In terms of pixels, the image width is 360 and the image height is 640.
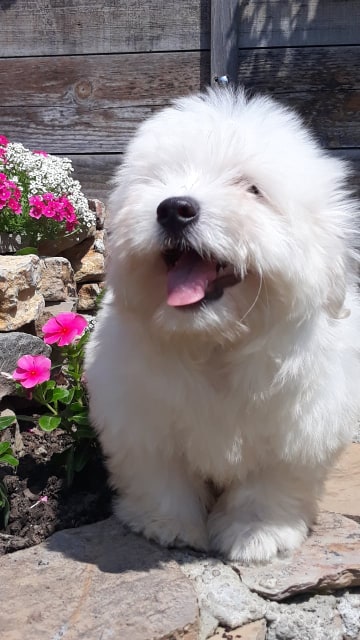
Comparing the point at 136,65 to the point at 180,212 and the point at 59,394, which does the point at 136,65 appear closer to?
the point at 59,394

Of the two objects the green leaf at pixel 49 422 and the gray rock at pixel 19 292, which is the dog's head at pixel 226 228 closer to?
the green leaf at pixel 49 422

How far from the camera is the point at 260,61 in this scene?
4352 mm

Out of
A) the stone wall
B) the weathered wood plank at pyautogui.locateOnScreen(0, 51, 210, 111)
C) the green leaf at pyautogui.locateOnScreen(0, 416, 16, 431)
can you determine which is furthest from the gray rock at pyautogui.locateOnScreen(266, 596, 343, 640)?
the weathered wood plank at pyautogui.locateOnScreen(0, 51, 210, 111)

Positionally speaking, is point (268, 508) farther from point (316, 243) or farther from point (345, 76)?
point (345, 76)

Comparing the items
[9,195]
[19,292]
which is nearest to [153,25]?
[9,195]

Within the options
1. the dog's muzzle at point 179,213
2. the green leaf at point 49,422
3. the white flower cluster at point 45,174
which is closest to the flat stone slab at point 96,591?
the green leaf at point 49,422

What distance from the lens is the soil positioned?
8.70 ft

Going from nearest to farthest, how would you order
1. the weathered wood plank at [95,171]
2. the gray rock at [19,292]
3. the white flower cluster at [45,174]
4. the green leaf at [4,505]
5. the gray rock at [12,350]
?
the green leaf at [4,505]
the gray rock at [12,350]
the gray rock at [19,292]
the white flower cluster at [45,174]
the weathered wood plank at [95,171]

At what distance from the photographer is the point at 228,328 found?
80.6 inches

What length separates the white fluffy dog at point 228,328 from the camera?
78.7 inches

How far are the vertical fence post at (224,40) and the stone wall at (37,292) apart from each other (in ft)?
3.42

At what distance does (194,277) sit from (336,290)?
0.44 metres

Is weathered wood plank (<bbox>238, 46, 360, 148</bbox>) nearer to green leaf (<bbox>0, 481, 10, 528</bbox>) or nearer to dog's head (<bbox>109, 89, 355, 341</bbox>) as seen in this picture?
dog's head (<bbox>109, 89, 355, 341</bbox>)

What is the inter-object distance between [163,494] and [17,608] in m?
0.59
